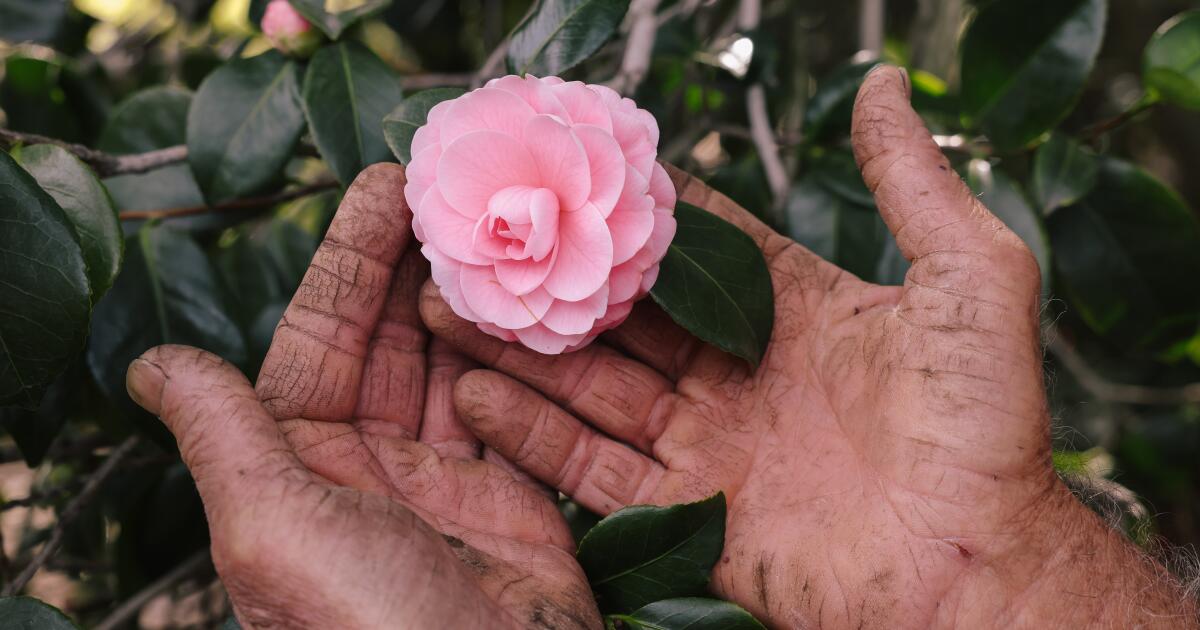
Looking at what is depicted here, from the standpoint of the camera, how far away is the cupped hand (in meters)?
1.06

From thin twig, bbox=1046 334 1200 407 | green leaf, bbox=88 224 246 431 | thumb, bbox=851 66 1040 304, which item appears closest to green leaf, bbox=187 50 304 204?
green leaf, bbox=88 224 246 431

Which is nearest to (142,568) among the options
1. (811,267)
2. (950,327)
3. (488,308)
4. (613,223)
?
(488,308)

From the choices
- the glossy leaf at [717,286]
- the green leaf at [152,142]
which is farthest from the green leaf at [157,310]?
the glossy leaf at [717,286]

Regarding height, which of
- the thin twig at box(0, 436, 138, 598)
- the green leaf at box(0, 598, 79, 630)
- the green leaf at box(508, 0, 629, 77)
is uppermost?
the green leaf at box(508, 0, 629, 77)

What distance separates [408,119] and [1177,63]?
4.07ft

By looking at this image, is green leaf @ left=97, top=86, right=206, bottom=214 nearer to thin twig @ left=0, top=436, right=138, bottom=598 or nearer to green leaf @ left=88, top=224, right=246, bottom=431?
green leaf @ left=88, top=224, right=246, bottom=431

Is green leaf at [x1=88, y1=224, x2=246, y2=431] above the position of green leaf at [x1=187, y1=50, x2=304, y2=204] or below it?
below

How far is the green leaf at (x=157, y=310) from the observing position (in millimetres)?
1197

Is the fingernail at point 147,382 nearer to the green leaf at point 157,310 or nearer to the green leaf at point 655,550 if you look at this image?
the green leaf at point 157,310

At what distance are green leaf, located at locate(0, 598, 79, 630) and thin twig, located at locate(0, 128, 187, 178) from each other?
1.79ft

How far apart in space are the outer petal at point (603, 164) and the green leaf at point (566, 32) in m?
0.22

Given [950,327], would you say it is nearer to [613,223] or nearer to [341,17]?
[613,223]

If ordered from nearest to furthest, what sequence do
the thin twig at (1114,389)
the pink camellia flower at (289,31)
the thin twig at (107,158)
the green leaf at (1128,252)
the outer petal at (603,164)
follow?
the outer petal at (603,164) → the thin twig at (107,158) → the pink camellia flower at (289,31) → the green leaf at (1128,252) → the thin twig at (1114,389)

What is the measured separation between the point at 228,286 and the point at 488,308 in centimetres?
56
